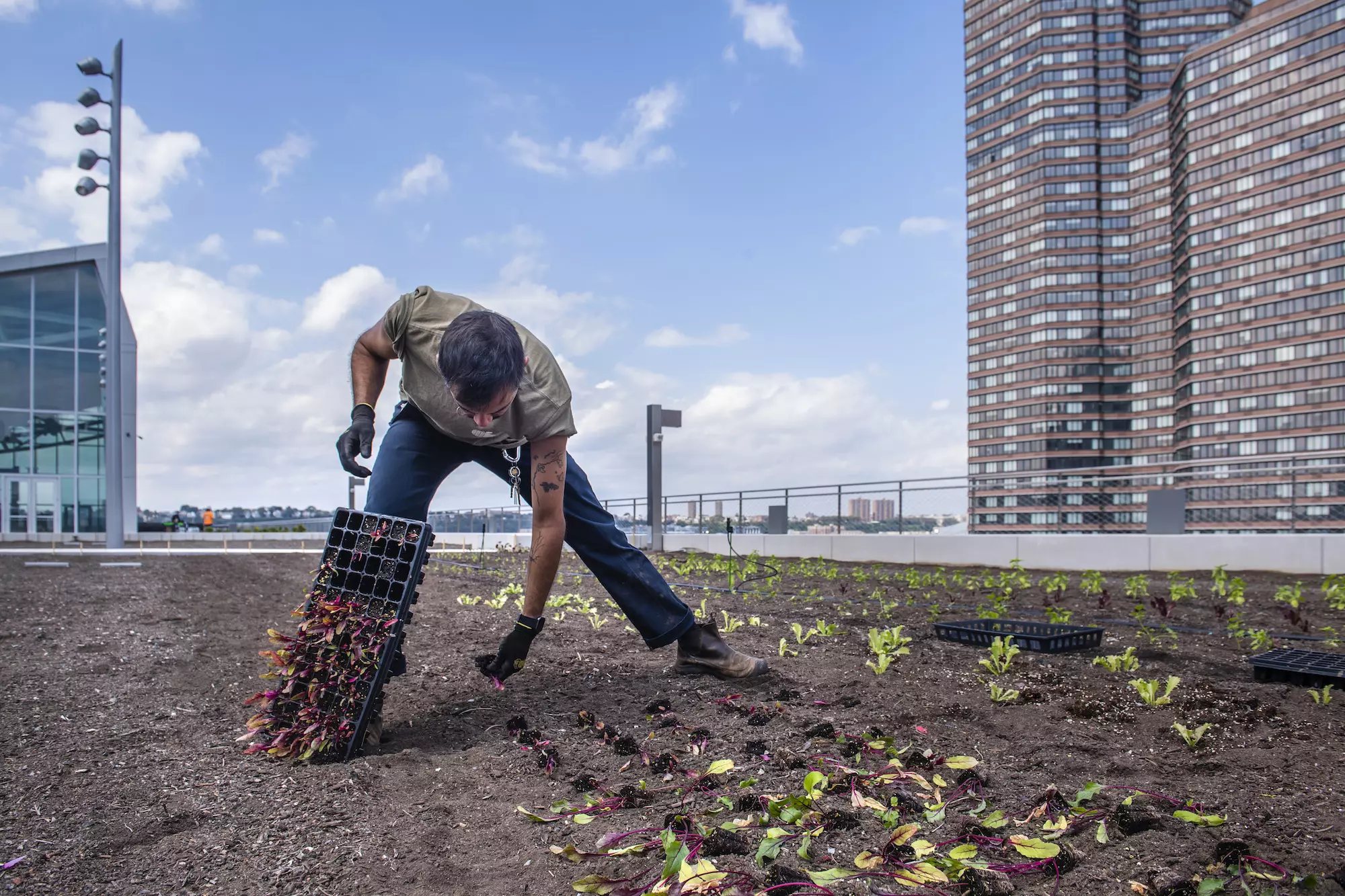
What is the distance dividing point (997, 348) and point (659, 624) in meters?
119

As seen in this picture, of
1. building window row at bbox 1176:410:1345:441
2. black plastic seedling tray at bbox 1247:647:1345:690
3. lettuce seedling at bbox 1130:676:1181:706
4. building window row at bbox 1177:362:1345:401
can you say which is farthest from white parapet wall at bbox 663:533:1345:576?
building window row at bbox 1177:362:1345:401

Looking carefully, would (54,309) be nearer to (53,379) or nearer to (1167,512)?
(53,379)

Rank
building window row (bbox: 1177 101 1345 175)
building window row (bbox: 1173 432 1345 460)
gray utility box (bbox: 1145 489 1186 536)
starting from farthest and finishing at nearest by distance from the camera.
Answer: building window row (bbox: 1177 101 1345 175) → building window row (bbox: 1173 432 1345 460) → gray utility box (bbox: 1145 489 1186 536)

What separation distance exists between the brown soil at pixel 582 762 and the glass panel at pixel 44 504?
2931cm

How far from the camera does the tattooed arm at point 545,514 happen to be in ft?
9.64

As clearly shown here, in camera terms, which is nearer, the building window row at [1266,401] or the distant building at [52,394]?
the distant building at [52,394]

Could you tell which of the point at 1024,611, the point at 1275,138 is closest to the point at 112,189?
the point at 1024,611

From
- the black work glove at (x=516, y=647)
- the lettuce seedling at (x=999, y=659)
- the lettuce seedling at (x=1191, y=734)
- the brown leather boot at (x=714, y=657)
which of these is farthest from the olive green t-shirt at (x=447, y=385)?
the lettuce seedling at (x=1191, y=734)

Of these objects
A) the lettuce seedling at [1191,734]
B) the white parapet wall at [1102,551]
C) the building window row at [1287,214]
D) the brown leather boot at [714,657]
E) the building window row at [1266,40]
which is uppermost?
the building window row at [1266,40]

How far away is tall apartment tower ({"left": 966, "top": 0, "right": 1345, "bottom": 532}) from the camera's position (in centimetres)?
7975

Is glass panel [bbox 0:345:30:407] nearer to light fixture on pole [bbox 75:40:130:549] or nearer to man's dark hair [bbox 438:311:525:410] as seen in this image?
light fixture on pole [bbox 75:40:130:549]

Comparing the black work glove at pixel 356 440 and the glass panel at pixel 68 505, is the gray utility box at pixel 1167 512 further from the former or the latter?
the glass panel at pixel 68 505

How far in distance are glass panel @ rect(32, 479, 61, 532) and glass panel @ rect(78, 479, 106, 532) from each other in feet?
2.36

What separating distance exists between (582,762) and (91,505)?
32947 millimetres
